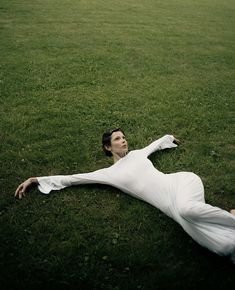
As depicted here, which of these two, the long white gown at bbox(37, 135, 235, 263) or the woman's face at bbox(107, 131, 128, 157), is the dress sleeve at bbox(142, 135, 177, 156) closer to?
the long white gown at bbox(37, 135, 235, 263)

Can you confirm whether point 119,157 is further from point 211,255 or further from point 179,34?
point 179,34

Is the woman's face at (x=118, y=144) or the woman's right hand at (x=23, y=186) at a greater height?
the woman's face at (x=118, y=144)

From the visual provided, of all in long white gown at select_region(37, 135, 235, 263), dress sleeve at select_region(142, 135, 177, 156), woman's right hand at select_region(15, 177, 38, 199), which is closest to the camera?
long white gown at select_region(37, 135, 235, 263)

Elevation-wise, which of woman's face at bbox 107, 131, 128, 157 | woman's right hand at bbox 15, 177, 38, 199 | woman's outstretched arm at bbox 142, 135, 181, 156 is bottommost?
woman's right hand at bbox 15, 177, 38, 199

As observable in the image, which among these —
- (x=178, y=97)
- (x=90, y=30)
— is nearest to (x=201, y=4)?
(x=90, y=30)

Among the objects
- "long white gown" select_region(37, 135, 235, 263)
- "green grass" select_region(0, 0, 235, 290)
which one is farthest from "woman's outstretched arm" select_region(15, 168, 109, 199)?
"green grass" select_region(0, 0, 235, 290)

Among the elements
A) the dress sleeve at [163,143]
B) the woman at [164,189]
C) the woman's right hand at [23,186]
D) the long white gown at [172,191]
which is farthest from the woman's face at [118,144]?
the woman's right hand at [23,186]

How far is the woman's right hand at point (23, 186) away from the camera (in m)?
7.42

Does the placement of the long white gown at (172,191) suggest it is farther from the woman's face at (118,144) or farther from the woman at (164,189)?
the woman's face at (118,144)

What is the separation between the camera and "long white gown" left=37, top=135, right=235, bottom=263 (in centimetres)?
563

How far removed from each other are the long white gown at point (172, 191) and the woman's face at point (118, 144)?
140 millimetres

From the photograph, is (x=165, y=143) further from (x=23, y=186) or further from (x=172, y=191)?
(x=23, y=186)

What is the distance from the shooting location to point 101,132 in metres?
9.73

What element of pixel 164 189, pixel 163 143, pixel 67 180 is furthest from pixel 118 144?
pixel 163 143
